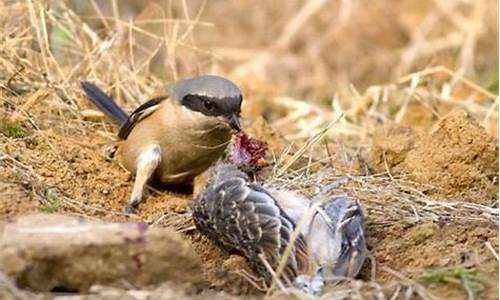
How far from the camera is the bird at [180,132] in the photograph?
4844 mm

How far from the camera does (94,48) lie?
6.15 metres

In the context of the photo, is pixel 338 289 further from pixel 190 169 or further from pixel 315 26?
pixel 315 26

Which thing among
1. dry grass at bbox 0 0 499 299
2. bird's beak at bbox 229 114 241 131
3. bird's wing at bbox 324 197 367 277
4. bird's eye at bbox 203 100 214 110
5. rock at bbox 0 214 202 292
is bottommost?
dry grass at bbox 0 0 499 299

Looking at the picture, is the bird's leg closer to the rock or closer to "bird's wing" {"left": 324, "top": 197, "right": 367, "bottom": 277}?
"bird's wing" {"left": 324, "top": 197, "right": 367, "bottom": 277}

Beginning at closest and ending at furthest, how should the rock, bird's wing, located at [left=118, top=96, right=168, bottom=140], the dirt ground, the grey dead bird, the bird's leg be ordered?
the rock → the grey dead bird → the dirt ground → the bird's leg → bird's wing, located at [left=118, top=96, right=168, bottom=140]

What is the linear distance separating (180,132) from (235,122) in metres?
0.33

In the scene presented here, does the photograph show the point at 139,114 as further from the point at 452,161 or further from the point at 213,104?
the point at 452,161

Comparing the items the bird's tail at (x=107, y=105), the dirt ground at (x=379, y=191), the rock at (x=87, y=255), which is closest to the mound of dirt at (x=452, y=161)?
the dirt ground at (x=379, y=191)

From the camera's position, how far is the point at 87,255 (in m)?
3.32

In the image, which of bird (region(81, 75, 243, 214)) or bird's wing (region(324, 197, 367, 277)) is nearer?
bird's wing (region(324, 197, 367, 277))

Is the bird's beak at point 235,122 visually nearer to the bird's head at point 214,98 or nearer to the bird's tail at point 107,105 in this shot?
the bird's head at point 214,98

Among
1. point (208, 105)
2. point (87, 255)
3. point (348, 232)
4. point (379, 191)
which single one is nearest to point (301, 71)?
point (208, 105)

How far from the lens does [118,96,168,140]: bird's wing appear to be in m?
5.18

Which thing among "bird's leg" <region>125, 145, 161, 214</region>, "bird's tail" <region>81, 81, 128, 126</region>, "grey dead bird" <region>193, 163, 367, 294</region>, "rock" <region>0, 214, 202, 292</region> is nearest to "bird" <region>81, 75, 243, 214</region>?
"bird's leg" <region>125, 145, 161, 214</region>
